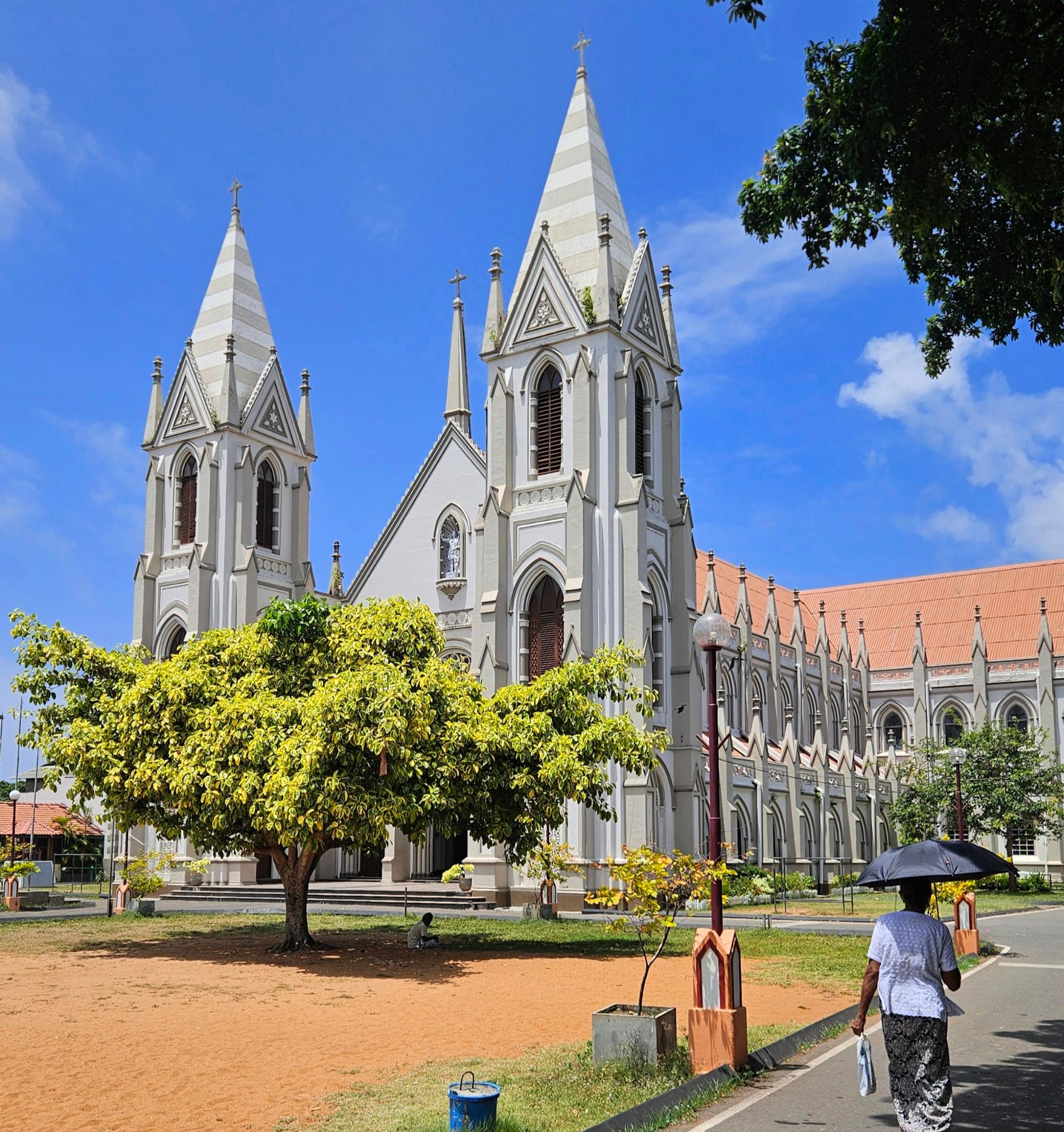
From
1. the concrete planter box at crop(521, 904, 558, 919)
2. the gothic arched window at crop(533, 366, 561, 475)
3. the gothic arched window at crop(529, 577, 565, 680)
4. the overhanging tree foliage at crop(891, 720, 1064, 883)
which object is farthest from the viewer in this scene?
the overhanging tree foliage at crop(891, 720, 1064, 883)

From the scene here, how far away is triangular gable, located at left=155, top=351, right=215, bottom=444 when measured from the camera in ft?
144

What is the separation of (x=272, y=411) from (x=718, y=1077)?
125ft

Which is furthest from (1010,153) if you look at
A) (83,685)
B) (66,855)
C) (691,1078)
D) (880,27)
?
(66,855)

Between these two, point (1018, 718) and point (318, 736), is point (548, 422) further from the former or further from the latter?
point (1018, 718)

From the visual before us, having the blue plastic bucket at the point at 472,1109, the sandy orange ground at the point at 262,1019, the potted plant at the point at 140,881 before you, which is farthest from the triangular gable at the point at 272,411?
the blue plastic bucket at the point at 472,1109

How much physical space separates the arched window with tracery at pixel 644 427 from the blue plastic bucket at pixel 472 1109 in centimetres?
2912

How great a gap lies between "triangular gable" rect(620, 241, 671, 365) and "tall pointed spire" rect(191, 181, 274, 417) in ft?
51.7

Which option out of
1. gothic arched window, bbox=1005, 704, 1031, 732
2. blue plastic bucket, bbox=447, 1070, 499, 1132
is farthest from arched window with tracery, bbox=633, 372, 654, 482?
gothic arched window, bbox=1005, 704, 1031, 732

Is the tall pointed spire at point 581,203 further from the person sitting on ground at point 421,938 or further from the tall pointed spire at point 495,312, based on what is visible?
the person sitting on ground at point 421,938

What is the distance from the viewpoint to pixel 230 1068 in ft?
35.9

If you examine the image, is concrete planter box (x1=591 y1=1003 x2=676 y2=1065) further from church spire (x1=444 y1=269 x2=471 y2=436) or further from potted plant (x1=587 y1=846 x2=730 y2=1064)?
church spire (x1=444 y1=269 x2=471 y2=436)

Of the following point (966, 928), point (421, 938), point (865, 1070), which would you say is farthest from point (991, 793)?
point (865, 1070)

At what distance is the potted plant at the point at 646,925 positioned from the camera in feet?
34.5

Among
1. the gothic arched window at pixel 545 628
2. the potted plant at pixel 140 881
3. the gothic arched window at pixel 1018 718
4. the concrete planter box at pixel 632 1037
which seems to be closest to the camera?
the concrete planter box at pixel 632 1037
